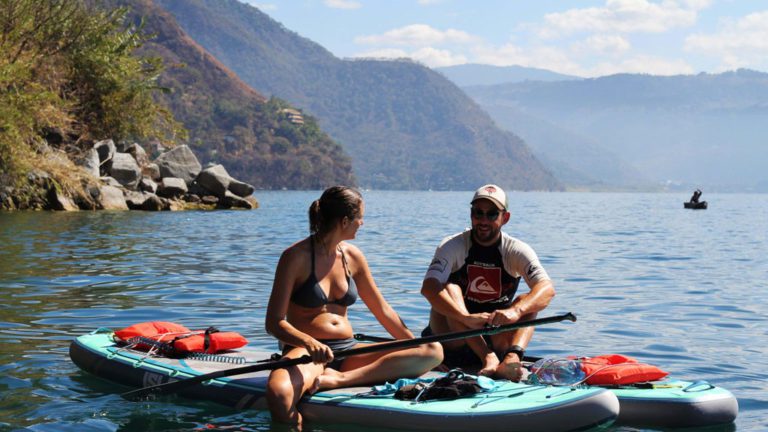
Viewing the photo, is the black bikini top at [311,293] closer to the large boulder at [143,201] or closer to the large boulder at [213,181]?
the large boulder at [143,201]

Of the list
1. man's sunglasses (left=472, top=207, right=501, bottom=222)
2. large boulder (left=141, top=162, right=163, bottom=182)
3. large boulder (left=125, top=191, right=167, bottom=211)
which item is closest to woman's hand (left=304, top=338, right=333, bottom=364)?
man's sunglasses (left=472, top=207, right=501, bottom=222)

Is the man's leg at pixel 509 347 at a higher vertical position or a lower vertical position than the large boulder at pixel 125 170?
lower

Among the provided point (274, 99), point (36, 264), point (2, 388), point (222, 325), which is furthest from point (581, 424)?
point (274, 99)

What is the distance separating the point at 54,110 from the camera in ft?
117

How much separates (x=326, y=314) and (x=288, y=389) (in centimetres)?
65

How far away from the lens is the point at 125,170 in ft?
130

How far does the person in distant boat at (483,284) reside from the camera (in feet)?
23.5

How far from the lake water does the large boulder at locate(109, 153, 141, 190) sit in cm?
1159

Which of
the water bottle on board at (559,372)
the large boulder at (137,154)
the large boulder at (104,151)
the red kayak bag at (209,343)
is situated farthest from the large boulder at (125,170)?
the water bottle on board at (559,372)

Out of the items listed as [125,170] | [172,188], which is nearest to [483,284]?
[125,170]

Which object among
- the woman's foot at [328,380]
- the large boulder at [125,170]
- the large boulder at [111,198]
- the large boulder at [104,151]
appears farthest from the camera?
the large boulder at [104,151]

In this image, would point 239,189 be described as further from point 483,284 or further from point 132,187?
point 483,284

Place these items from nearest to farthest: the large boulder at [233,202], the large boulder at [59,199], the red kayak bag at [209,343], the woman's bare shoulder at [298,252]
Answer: the woman's bare shoulder at [298,252], the red kayak bag at [209,343], the large boulder at [59,199], the large boulder at [233,202]

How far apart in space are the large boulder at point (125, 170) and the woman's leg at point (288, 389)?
34982 millimetres
